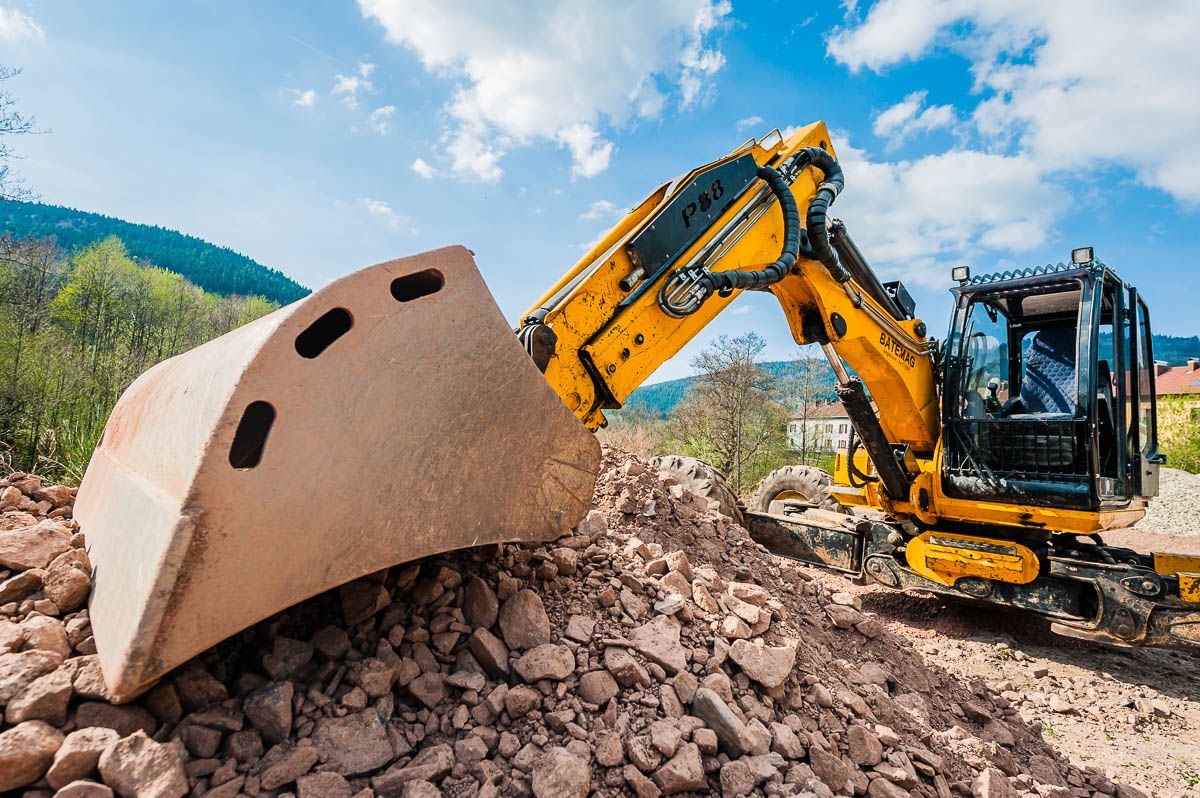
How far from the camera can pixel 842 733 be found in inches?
96.2

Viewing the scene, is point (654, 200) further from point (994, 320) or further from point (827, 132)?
point (994, 320)

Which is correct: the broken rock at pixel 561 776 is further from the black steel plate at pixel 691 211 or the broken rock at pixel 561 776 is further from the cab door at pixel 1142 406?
the cab door at pixel 1142 406

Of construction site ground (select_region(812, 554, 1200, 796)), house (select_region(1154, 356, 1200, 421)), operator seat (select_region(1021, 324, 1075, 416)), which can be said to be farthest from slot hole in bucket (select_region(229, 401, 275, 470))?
house (select_region(1154, 356, 1200, 421))

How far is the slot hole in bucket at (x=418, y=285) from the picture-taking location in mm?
1990

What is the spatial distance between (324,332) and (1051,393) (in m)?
6.26

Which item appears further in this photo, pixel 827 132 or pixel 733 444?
pixel 733 444

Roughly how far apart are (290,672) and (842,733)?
82.1 inches

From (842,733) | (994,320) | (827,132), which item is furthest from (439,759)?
(994,320)

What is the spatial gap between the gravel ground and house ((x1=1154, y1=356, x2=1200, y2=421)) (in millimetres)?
12323

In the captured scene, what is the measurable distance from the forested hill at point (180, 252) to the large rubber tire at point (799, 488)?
231ft

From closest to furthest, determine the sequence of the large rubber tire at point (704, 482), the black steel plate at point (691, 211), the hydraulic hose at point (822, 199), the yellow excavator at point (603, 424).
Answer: the yellow excavator at point (603, 424) < the black steel plate at point (691, 211) < the hydraulic hose at point (822, 199) < the large rubber tire at point (704, 482)

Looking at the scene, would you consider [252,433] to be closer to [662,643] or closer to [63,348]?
[662,643]

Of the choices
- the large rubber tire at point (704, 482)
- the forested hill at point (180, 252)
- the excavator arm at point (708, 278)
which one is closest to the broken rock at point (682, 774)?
the excavator arm at point (708, 278)

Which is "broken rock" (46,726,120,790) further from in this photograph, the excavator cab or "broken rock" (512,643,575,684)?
the excavator cab
